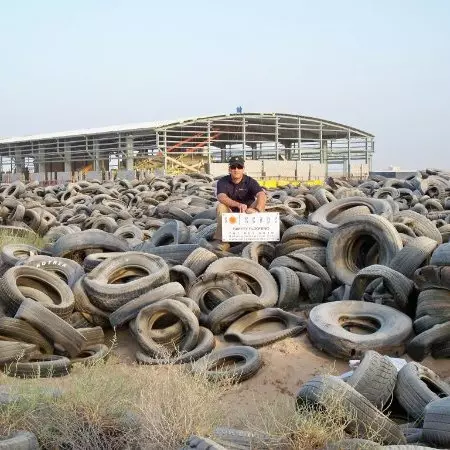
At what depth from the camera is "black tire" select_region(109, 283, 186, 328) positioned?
710cm

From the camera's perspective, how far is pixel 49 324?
6.49 metres

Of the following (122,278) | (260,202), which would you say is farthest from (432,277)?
(122,278)

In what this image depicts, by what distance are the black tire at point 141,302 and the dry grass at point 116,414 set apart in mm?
2400

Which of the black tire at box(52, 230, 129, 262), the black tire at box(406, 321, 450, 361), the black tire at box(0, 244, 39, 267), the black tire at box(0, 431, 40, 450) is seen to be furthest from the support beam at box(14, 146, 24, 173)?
the black tire at box(0, 431, 40, 450)

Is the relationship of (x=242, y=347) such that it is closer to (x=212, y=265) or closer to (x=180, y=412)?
(x=212, y=265)

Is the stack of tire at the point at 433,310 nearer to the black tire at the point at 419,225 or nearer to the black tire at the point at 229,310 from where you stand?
the black tire at the point at 229,310

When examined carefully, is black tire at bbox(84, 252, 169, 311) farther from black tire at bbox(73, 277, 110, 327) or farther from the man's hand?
the man's hand

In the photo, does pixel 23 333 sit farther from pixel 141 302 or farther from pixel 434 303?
pixel 434 303

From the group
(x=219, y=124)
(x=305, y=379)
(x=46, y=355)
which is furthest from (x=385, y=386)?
(x=219, y=124)

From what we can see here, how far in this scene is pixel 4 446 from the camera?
3.95 meters

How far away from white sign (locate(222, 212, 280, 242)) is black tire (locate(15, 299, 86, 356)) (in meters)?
3.17

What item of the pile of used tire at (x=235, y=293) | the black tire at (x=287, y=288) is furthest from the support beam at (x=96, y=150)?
the black tire at (x=287, y=288)

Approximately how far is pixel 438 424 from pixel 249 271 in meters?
4.21

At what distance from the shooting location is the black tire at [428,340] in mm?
6188
